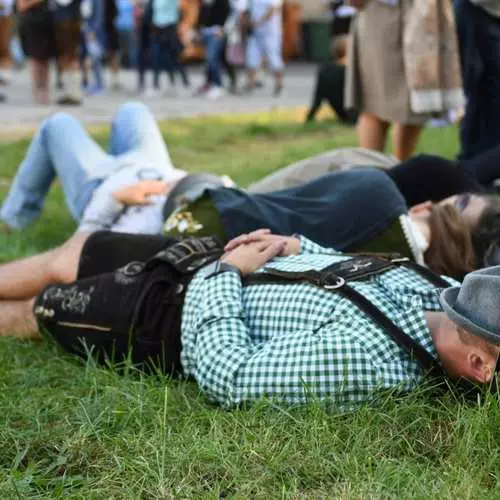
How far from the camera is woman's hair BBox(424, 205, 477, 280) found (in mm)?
3805

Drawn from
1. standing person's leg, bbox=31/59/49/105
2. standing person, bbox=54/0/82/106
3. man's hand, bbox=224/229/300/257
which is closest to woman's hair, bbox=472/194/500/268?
man's hand, bbox=224/229/300/257

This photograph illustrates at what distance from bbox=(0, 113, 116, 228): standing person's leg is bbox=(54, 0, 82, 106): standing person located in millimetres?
6635

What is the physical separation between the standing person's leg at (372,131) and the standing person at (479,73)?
524 mm

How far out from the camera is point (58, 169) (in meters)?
5.50

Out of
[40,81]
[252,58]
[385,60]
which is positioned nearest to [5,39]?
[252,58]

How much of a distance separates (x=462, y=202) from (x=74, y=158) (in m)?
2.11

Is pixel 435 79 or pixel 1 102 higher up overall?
pixel 435 79

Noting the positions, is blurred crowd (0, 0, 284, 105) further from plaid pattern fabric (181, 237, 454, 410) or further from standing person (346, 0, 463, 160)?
plaid pattern fabric (181, 237, 454, 410)

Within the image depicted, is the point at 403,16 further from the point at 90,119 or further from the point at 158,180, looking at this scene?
the point at 90,119

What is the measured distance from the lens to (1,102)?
13.5 metres

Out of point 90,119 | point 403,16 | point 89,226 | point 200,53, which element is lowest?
point 200,53

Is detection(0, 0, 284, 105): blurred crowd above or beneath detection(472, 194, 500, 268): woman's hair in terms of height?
beneath

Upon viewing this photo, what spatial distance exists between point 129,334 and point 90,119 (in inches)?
338

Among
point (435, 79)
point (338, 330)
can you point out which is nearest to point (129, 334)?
point (338, 330)
